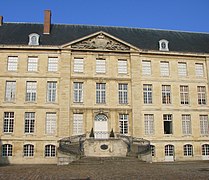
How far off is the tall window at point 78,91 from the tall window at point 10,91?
525 centimetres

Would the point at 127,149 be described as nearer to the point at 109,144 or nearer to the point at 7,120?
the point at 109,144

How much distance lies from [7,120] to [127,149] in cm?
1036

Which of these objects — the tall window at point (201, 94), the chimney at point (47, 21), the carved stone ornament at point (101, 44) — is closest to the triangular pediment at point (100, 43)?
the carved stone ornament at point (101, 44)

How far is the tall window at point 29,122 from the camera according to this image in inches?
882

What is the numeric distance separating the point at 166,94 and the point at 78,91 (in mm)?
8122

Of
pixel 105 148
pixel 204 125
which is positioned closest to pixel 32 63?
pixel 105 148

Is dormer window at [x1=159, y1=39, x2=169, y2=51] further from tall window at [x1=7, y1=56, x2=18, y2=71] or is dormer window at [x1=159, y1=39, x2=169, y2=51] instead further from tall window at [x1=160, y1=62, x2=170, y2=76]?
tall window at [x1=7, y1=56, x2=18, y2=71]

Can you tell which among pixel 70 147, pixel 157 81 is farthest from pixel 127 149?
pixel 157 81

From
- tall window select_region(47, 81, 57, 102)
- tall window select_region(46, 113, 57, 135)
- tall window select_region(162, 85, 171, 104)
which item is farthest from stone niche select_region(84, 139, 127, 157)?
tall window select_region(162, 85, 171, 104)

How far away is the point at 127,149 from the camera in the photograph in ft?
65.6

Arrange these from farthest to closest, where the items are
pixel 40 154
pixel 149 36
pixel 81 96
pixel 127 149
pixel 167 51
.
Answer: pixel 149 36
pixel 167 51
pixel 81 96
pixel 40 154
pixel 127 149

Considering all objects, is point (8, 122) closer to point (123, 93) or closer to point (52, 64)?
point (52, 64)

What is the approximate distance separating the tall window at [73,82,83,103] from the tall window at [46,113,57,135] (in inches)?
93.4

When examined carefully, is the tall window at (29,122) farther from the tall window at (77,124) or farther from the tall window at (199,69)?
the tall window at (199,69)
